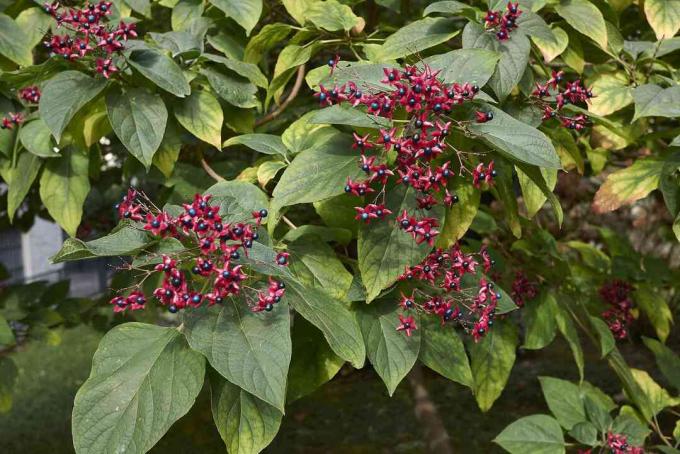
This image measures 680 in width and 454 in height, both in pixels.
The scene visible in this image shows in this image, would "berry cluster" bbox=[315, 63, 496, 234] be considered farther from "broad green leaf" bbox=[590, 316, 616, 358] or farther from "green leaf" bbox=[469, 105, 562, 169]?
"broad green leaf" bbox=[590, 316, 616, 358]

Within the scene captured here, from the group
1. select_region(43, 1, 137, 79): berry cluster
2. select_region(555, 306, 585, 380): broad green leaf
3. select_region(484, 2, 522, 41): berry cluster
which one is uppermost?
select_region(43, 1, 137, 79): berry cluster

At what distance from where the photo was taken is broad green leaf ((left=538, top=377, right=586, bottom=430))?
102 inches

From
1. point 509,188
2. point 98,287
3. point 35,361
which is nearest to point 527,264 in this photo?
point 509,188

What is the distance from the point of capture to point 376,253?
63.9 inches

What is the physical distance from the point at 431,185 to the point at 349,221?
0.36 meters

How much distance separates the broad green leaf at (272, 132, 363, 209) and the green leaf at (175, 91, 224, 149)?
21.2 inches

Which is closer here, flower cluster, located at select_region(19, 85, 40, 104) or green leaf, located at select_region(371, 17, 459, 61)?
green leaf, located at select_region(371, 17, 459, 61)

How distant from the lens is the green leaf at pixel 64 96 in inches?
69.3

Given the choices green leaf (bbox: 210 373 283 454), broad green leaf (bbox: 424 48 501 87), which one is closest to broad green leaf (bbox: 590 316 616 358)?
broad green leaf (bbox: 424 48 501 87)

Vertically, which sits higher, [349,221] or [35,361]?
[349,221]

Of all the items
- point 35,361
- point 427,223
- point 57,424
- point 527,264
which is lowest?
point 35,361

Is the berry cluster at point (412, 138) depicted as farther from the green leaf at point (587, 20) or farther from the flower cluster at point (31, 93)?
the flower cluster at point (31, 93)

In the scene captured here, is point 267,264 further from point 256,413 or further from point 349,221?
point 349,221

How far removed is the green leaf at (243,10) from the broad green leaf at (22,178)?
2.38ft
